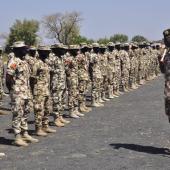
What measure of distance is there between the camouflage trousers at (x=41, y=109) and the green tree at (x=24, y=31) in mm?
63147

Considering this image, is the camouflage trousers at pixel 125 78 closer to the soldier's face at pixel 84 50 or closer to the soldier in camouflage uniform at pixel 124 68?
the soldier in camouflage uniform at pixel 124 68

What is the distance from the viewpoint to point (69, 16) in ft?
280

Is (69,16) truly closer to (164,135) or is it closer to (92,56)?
(92,56)

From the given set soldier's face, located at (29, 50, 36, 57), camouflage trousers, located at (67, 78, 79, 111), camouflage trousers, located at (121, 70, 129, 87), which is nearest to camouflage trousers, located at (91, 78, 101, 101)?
camouflage trousers, located at (67, 78, 79, 111)

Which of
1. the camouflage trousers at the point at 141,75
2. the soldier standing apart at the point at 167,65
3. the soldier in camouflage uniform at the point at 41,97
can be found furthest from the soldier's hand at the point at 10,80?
the camouflage trousers at the point at 141,75

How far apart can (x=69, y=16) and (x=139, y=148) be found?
251ft

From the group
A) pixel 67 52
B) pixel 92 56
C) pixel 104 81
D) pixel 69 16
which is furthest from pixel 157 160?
pixel 69 16

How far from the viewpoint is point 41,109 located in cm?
1130

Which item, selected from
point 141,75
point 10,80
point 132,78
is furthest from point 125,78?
point 10,80

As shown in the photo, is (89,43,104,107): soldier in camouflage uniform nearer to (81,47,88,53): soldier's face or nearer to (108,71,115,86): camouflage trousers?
(81,47,88,53): soldier's face

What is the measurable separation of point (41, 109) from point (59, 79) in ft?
5.23

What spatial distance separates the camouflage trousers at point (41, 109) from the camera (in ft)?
37.0

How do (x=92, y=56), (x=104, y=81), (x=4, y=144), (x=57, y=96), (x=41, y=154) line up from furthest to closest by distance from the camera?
(x=104, y=81) < (x=92, y=56) < (x=57, y=96) < (x=4, y=144) < (x=41, y=154)

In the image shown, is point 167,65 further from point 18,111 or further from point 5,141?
point 5,141
